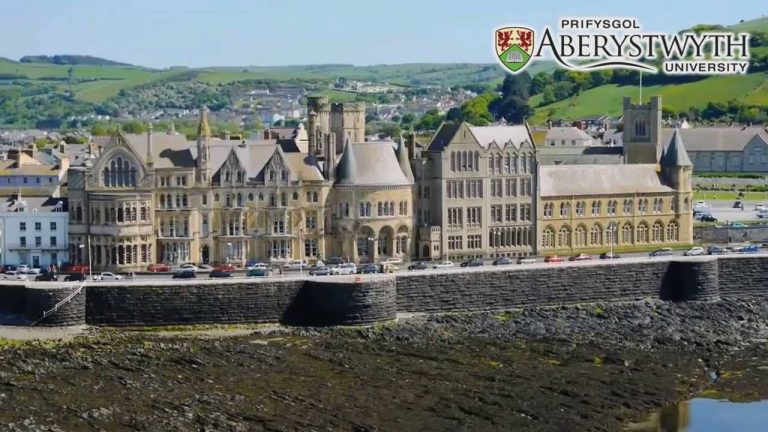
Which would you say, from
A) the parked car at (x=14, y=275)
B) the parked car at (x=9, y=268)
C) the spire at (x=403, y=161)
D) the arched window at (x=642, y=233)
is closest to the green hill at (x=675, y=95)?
the arched window at (x=642, y=233)

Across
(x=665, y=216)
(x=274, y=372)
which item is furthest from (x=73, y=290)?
(x=665, y=216)

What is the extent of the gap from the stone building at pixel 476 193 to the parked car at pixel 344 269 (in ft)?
25.9

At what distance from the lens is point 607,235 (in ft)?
308

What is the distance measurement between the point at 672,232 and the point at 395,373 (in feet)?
128

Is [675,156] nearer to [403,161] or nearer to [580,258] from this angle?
[580,258]

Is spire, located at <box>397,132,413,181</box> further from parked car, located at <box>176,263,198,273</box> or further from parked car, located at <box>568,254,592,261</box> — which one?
parked car, located at <box>176,263,198,273</box>

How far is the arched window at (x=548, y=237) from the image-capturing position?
9162 cm

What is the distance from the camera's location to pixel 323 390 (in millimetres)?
57312

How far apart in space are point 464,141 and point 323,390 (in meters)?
33.6

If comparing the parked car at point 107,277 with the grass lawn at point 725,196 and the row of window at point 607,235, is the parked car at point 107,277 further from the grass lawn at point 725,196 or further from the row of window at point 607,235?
the grass lawn at point 725,196

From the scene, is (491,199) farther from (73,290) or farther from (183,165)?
(73,290)

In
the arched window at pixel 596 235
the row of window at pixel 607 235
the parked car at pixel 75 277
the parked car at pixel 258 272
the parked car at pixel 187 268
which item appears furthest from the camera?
the arched window at pixel 596 235

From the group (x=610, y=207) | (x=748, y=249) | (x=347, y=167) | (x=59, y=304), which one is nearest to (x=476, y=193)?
(x=347, y=167)

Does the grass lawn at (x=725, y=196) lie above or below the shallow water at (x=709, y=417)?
above
